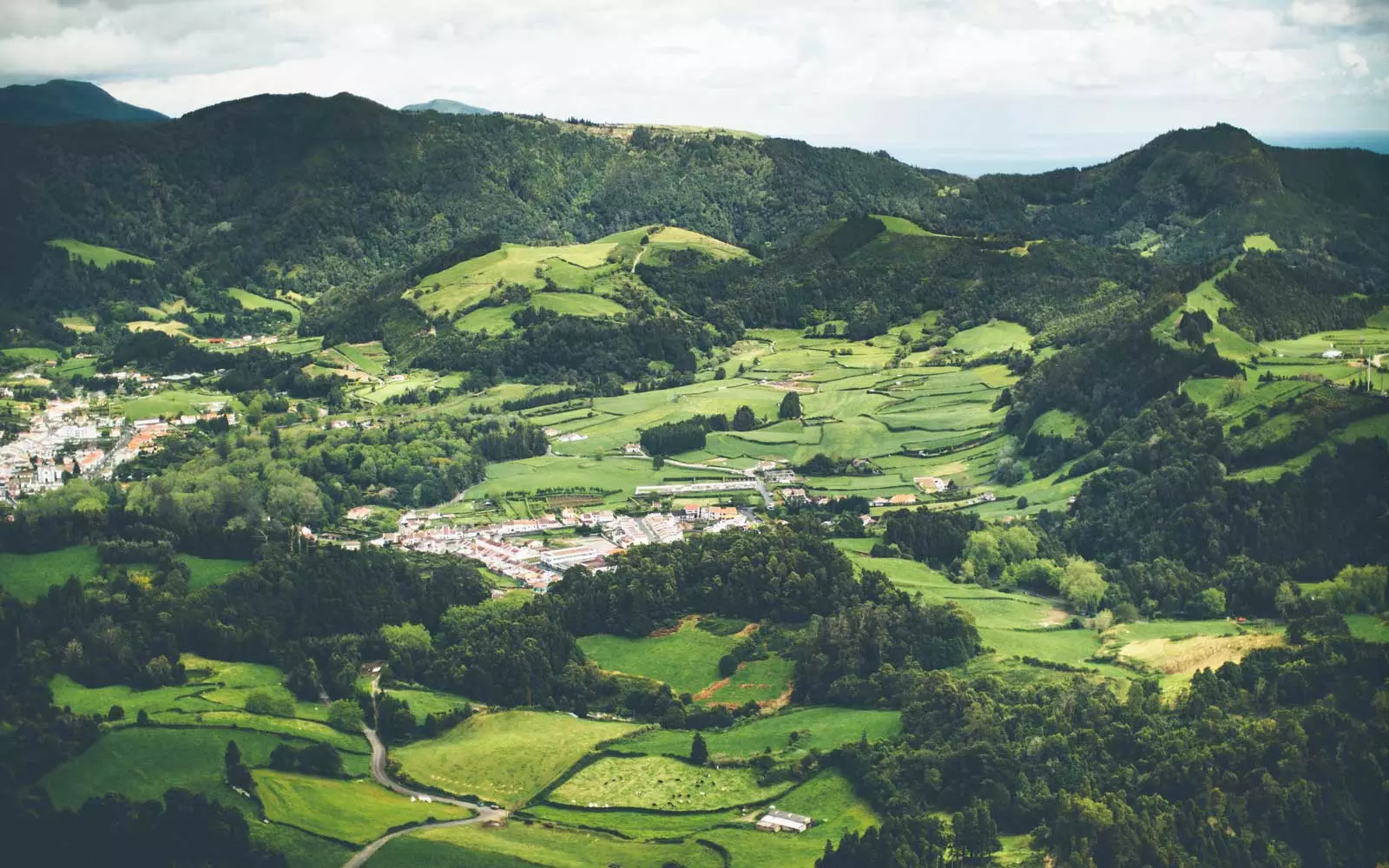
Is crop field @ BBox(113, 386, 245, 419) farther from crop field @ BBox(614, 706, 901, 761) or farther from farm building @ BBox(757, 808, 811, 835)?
farm building @ BBox(757, 808, 811, 835)

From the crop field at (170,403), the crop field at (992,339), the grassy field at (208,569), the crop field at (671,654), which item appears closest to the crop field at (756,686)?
the crop field at (671,654)

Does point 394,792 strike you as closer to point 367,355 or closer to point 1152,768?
point 1152,768

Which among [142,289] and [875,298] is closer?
[875,298]

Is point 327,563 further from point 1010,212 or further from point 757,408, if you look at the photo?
point 1010,212

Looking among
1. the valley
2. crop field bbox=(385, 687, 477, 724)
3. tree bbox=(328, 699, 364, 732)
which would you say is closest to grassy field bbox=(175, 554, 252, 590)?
the valley

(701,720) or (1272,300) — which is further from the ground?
(1272,300)

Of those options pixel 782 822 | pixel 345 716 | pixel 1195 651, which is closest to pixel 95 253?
pixel 345 716

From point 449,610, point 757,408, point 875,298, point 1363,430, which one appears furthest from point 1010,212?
point 449,610
